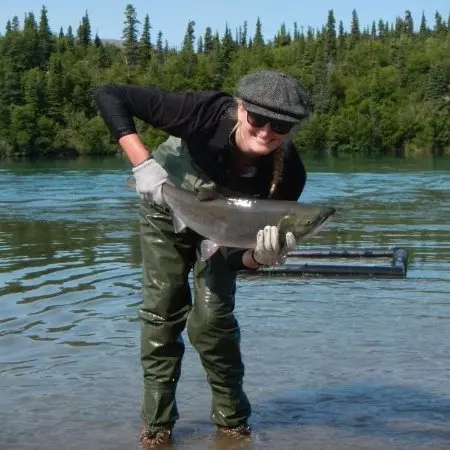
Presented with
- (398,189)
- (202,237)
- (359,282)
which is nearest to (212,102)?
(202,237)

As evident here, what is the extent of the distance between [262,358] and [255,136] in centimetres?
317

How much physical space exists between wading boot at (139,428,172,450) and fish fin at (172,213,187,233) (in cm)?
133

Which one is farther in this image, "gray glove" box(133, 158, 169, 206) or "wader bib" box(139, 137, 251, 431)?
"wader bib" box(139, 137, 251, 431)

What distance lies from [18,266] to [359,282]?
5399mm

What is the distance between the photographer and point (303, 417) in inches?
242

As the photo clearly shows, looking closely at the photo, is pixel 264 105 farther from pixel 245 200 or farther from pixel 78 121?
pixel 78 121

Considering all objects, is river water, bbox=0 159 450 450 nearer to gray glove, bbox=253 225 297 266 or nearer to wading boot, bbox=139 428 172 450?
wading boot, bbox=139 428 172 450

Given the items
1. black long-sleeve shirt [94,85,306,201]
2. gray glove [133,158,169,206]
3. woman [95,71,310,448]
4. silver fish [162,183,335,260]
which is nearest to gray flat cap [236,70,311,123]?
woman [95,71,310,448]

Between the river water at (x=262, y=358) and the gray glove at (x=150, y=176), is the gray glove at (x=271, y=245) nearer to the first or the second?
the gray glove at (x=150, y=176)

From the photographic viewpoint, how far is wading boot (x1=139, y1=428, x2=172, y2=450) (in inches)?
219

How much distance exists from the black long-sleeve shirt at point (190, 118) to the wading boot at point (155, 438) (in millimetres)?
1691

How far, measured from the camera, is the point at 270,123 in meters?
4.91

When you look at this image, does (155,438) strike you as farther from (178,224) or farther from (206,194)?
(206,194)

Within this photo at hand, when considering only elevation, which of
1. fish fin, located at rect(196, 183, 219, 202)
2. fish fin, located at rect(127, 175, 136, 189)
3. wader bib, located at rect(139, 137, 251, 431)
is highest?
fish fin, located at rect(127, 175, 136, 189)
